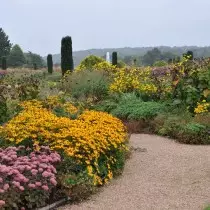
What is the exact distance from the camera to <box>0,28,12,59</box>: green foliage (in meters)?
53.9

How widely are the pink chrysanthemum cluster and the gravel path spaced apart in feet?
→ 1.54

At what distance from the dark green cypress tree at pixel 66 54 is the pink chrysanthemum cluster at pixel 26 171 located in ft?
59.1

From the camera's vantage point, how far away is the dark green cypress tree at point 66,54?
23891 millimetres

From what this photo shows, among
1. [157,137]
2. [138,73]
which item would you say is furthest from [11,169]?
[138,73]

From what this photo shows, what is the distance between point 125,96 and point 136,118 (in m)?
1.47

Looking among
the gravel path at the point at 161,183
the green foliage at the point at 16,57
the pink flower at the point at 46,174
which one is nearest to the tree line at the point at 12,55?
the green foliage at the point at 16,57

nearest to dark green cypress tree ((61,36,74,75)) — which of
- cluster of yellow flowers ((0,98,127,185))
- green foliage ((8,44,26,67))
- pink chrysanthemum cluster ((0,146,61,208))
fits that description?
cluster of yellow flowers ((0,98,127,185))

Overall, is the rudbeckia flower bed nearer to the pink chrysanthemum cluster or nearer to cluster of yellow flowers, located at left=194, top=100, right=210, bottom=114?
the pink chrysanthemum cluster

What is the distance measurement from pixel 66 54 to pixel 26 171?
19.2 metres

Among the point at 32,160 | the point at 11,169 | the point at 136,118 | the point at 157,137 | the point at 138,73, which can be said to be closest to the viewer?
the point at 11,169

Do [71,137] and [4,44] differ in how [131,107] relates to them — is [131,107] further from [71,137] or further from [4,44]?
[4,44]

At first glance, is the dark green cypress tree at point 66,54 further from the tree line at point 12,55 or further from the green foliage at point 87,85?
the tree line at point 12,55

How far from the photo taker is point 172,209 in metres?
5.45

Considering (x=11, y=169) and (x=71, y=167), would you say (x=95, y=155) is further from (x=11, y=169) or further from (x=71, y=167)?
(x=11, y=169)
